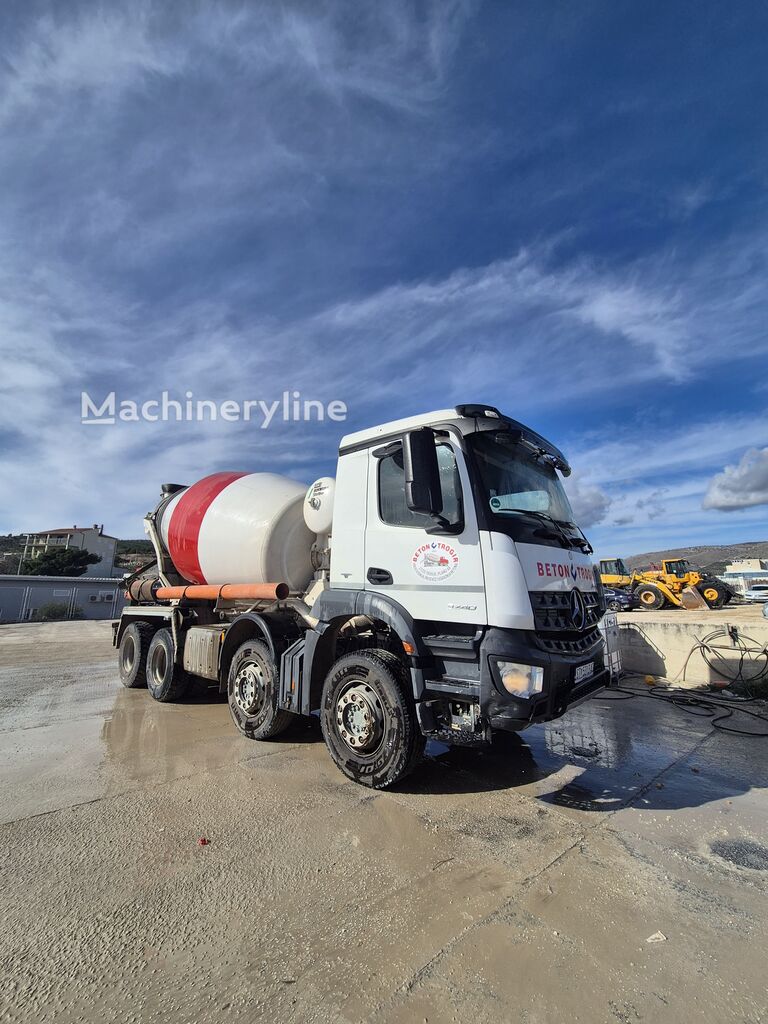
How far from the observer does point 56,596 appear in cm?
3231

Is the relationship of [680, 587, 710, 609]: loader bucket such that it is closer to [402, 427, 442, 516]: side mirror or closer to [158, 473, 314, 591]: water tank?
[158, 473, 314, 591]: water tank

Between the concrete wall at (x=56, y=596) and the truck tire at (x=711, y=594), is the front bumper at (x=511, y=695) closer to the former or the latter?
the truck tire at (x=711, y=594)

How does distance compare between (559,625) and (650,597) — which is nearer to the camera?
(559,625)

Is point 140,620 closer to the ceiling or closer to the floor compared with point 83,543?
closer to the floor

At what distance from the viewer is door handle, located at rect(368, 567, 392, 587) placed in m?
4.01

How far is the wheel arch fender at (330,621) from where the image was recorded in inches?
152

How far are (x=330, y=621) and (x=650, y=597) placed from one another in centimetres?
2015

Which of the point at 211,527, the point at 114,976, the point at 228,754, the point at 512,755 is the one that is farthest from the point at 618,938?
the point at 211,527

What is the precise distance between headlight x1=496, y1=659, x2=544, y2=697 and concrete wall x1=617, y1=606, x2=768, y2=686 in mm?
5157

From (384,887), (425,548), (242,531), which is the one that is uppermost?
(242,531)

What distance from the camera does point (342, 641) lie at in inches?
181

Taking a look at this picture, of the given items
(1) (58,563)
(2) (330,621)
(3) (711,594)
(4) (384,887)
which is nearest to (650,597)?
(3) (711,594)

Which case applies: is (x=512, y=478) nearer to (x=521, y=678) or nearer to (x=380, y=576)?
(x=380, y=576)

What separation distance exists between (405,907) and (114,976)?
1271 millimetres
